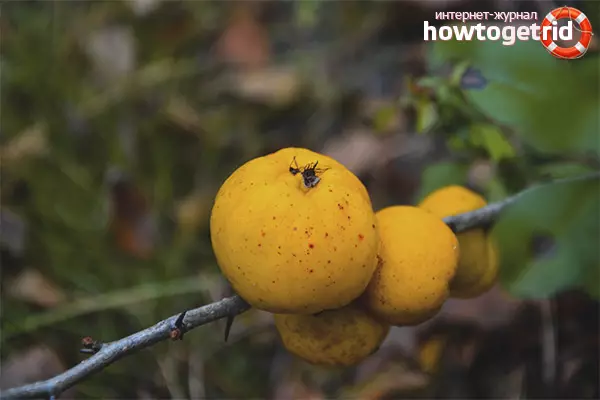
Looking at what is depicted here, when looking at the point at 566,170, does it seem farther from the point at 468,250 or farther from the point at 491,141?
the point at 468,250

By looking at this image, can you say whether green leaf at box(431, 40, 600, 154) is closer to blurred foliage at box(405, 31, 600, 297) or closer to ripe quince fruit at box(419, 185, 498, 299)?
blurred foliage at box(405, 31, 600, 297)

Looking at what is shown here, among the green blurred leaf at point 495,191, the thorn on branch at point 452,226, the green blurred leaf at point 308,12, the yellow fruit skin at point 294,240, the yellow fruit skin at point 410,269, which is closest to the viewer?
the yellow fruit skin at point 294,240

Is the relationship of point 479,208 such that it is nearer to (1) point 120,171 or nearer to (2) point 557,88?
(2) point 557,88

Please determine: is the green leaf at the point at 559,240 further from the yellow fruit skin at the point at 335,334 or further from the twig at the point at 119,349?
the twig at the point at 119,349

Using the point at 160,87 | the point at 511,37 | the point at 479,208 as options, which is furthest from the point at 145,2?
the point at 479,208

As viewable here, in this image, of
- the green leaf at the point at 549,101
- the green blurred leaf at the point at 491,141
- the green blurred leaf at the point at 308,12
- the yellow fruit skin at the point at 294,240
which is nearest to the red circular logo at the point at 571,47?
the green leaf at the point at 549,101
